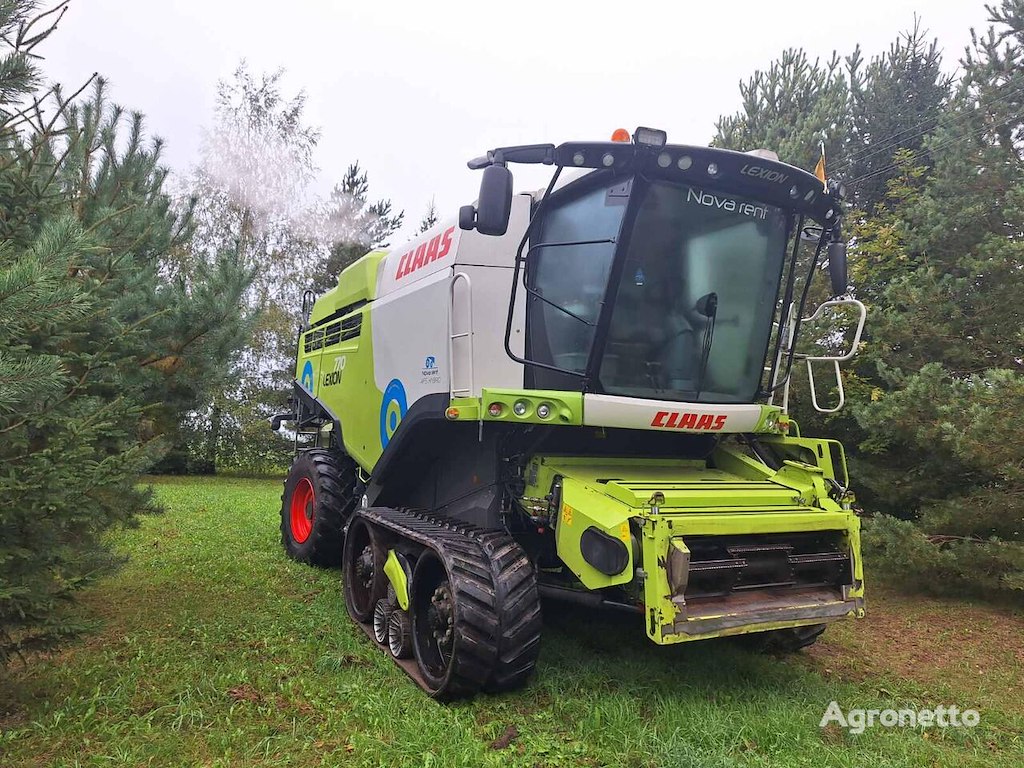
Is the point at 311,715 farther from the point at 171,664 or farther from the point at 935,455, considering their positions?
the point at 935,455

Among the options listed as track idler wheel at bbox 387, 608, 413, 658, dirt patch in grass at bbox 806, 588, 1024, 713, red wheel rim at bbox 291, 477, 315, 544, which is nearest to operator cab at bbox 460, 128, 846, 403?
track idler wheel at bbox 387, 608, 413, 658

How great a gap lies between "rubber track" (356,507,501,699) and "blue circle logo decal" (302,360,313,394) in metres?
4.03

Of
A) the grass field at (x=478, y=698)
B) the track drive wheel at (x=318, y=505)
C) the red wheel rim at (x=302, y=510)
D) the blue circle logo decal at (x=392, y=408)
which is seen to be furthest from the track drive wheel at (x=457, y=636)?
the red wheel rim at (x=302, y=510)

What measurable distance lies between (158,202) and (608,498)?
4903 millimetres

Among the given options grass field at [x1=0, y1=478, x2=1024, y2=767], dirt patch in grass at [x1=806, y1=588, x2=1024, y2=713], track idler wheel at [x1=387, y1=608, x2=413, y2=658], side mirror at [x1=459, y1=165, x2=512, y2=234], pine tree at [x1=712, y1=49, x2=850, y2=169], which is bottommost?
dirt patch in grass at [x1=806, y1=588, x2=1024, y2=713]

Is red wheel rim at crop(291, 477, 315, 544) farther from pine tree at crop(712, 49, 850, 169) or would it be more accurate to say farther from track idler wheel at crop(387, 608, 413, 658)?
pine tree at crop(712, 49, 850, 169)

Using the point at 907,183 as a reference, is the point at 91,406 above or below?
below

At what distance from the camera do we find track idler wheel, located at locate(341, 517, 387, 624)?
4.61 meters

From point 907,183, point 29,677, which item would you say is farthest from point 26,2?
point 907,183

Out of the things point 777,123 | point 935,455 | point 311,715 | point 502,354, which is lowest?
point 311,715

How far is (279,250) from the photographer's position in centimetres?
1995

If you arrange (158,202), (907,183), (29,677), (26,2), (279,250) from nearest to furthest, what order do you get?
(26,2), (29,677), (158,202), (907,183), (279,250)

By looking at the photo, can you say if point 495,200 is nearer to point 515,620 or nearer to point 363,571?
point 515,620

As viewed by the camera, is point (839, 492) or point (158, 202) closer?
point (839, 492)
